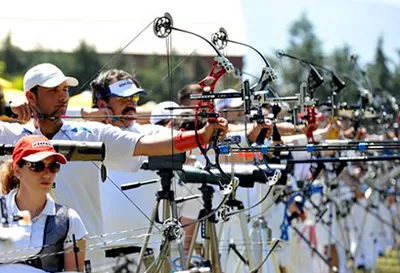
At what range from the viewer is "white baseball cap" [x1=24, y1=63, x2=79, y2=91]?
461cm

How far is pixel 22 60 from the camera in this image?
1666cm

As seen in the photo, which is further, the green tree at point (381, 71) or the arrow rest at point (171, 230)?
the green tree at point (381, 71)

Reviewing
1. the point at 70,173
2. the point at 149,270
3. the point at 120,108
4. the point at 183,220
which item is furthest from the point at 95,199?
the point at 183,220

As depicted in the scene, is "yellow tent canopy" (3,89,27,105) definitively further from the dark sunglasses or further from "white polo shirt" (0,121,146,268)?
the dark sunglasses

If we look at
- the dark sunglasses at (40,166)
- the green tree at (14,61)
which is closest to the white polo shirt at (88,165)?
the dark sunglasses at (40,166)

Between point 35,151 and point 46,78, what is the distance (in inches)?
35.9

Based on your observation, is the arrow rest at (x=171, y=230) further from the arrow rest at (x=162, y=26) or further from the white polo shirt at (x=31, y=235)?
the arrow rest at (x=162, y=26)

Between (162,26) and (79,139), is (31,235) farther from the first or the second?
(162,26)

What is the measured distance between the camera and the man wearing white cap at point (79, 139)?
176 inches

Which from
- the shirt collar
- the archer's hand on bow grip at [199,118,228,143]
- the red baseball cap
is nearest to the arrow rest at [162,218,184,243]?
the archer's hand on bow grip at [199,118,228,143]

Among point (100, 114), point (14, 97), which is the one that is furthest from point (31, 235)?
point (14, 97)

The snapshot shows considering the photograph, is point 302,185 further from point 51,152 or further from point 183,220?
point 51,152

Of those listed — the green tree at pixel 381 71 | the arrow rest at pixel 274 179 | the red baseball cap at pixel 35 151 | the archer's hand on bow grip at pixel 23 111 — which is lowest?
the arrow rest at pixel 274 179

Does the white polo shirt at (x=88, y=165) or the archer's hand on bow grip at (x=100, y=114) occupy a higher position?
the archer's hand on bow grip at (x=100, y=114)
